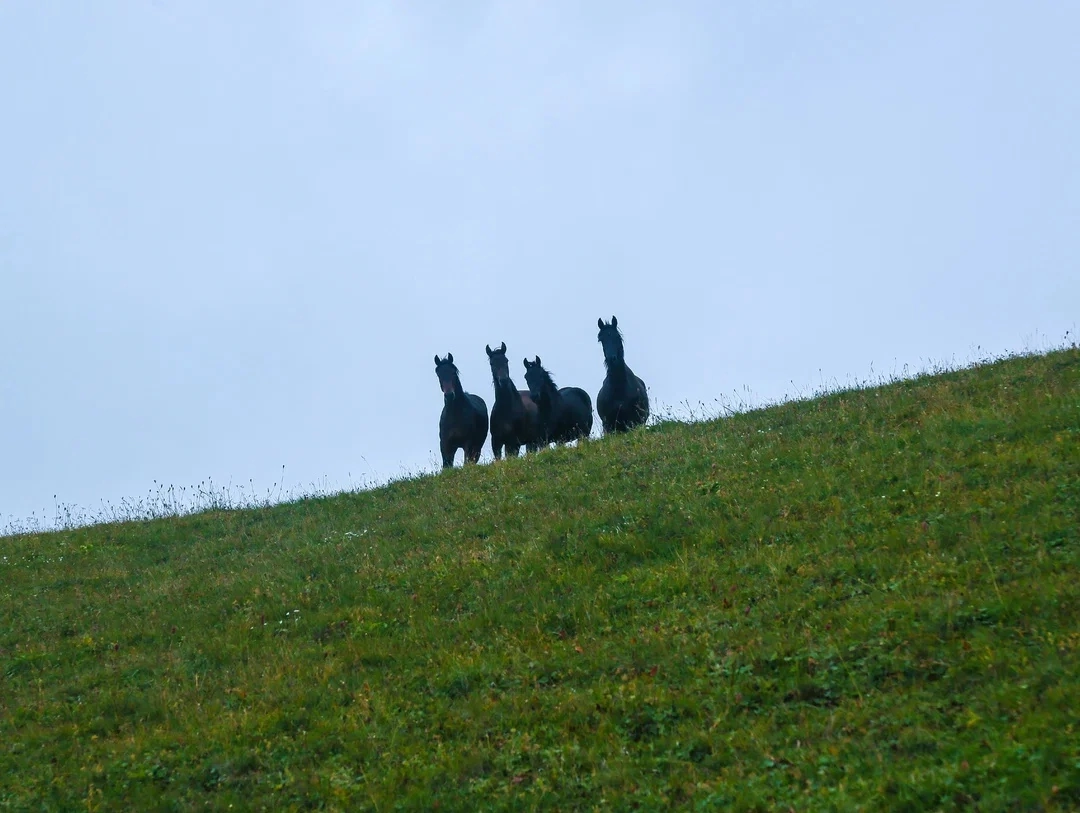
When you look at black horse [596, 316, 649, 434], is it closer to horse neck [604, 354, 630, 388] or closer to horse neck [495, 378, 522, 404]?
horse neck [604, 354, 630, 388]

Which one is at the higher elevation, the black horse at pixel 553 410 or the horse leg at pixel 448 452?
the black horse at pixel 553 410

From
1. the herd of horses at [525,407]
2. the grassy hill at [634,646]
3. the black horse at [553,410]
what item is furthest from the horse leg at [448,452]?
the grassy hill at [634,646]

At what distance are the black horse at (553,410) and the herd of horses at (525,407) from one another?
1.0 inches

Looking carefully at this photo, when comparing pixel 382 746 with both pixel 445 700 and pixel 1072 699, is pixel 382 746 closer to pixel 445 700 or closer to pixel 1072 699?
pixel 445 700

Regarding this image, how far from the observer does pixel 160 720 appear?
Result: 10.1 meters

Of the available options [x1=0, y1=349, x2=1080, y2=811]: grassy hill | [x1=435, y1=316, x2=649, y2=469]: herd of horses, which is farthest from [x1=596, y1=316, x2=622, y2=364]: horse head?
[x1=0, y1=349, x2=1080, y2=811]: grassy hill

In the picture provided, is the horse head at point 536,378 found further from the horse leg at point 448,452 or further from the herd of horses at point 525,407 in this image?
the horse leg at point 448,452

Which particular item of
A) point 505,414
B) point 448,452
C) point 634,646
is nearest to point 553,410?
point 505,414

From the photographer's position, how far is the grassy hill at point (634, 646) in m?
7.63

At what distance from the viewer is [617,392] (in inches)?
1027

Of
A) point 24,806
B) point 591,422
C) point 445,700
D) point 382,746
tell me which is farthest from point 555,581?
point 591,422

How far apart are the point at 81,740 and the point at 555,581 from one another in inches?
196

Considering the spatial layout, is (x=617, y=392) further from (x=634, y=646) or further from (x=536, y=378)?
(x=634, y=646)

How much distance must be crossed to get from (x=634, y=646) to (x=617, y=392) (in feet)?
53.9
